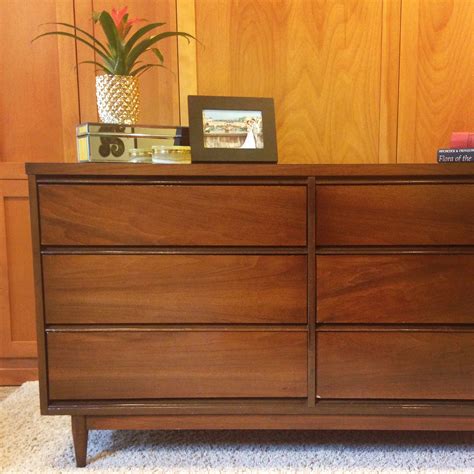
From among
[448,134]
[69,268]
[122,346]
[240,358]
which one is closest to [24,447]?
[122,346]

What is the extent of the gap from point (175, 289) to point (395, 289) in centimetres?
55

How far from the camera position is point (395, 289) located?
1.14 meters

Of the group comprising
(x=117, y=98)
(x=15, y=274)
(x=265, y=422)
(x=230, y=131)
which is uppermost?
(x=117, y=98)

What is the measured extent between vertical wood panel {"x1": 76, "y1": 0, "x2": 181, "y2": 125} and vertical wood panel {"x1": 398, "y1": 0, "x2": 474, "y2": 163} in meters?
0.78

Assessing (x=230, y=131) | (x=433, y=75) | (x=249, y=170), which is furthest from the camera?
(x=433, y=75)

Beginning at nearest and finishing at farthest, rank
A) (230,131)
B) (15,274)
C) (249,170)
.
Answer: (249,170)
(230,131)
(15,274)

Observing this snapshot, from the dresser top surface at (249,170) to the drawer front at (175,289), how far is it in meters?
0.21

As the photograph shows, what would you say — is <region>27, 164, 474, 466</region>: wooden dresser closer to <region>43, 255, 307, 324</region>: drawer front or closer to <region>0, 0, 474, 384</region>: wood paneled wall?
<region>43, 255, 307, 324</region>: drawer front

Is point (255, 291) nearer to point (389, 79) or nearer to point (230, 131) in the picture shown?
point (230, 131)

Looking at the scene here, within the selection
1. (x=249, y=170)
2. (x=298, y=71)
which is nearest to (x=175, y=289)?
(x=249, y=170)

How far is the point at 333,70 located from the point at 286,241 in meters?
0.75

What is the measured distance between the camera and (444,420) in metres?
1.19

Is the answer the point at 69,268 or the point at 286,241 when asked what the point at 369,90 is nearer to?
the point at 286,241

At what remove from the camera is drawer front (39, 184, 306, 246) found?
3.67ft
